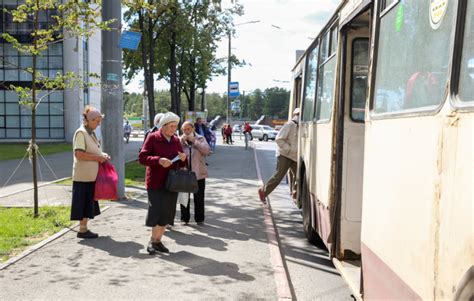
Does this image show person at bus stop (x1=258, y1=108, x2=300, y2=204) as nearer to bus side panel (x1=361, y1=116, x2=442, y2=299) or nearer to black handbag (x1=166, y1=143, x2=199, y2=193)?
black handbag (x1=166, y1=143, x2=199, y2=193)

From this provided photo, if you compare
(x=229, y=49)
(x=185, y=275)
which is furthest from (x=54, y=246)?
(x=229, y=49)

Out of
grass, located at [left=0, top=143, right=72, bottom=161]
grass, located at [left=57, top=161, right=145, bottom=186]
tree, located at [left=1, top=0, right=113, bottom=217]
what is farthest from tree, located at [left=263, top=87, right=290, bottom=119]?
tree, located at [left=1, top=0, right=113, bottom=217]

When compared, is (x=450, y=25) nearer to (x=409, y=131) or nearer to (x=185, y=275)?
(x=409, y=131)

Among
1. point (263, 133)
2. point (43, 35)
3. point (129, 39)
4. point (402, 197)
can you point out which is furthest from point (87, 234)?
point (263, 133)

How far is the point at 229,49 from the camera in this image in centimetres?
3938

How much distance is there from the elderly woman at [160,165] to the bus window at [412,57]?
3080 millimetres

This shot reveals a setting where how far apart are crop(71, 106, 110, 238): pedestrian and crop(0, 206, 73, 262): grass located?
69 centimetres

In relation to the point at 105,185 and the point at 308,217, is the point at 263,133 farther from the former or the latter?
the point at 105,185

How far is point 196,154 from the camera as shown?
8148 millimetres

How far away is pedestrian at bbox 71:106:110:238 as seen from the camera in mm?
6926

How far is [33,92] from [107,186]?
8.34 feet

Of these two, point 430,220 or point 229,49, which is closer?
point 430,220

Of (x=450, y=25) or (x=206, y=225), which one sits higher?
(x=450, y=25)

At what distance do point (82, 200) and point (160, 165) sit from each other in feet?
5.32
